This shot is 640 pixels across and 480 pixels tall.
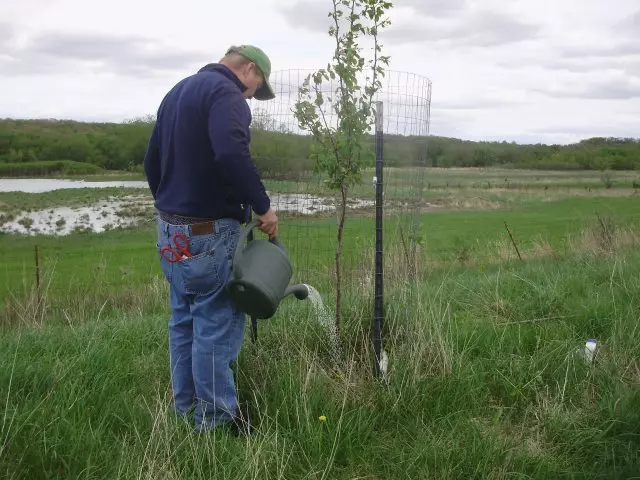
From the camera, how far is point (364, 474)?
295cm

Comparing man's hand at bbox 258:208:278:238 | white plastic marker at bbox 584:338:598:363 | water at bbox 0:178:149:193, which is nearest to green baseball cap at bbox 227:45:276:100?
man's hand at bbox 258:208:278:238

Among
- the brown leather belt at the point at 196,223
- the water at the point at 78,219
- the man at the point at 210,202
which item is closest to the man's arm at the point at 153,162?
the man at the point at 210,202

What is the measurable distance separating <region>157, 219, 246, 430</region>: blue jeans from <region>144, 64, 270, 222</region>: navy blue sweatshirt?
0.39ft

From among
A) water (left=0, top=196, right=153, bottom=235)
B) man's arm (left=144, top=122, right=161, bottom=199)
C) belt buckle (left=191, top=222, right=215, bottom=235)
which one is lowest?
water (left=0, top=196, right=153, bottom=235)

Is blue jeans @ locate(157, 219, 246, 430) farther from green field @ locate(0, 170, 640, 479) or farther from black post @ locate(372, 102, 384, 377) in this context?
black post @ locate(372, 102, 384, 377)

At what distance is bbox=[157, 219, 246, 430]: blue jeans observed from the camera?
3127mm

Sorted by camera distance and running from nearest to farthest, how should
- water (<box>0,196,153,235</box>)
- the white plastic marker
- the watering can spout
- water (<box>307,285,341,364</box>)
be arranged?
the watering can spout < water (<box>307,285,341,364</box>) < the white plastic marker < water (<box>0,196,153,235</box>)

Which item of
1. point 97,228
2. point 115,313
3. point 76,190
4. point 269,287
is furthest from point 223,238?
point 76,190

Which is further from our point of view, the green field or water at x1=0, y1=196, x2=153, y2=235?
water at x1=0, y1=196, x2=153, y2=235

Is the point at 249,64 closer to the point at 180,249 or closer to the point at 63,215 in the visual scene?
the point at 180,249

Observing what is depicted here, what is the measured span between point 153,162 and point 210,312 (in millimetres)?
918

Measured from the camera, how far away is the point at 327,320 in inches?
162

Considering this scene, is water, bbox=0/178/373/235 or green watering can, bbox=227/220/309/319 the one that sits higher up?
green watering can, bbox=227/220/309/319

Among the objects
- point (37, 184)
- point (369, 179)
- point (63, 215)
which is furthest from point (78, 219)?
point (369, 179)
